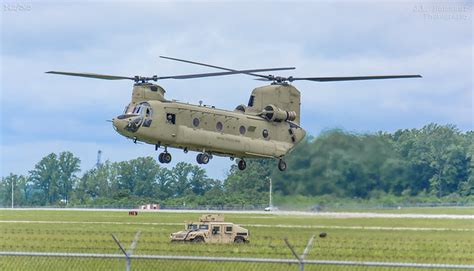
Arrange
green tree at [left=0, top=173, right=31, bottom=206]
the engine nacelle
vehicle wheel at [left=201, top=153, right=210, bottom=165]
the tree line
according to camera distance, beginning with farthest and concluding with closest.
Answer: green tree at [left=0, top=173, right=31, bottom=206], the engine nacelle, vehicle wheel at [left=201, top=153, right=210, bottom=165], the tree line

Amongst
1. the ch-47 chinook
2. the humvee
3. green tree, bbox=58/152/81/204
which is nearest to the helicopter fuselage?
the ch-47 chinook

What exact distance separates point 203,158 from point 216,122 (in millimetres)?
2044

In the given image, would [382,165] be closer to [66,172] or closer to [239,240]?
[239,240]

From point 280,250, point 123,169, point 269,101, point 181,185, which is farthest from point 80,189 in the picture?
point 280,250

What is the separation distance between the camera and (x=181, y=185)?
8750cm

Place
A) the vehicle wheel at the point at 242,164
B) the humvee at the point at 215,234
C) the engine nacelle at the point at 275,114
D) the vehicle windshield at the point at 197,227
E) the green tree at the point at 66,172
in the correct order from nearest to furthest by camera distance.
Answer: the humvee at the point at 215,234 < the vehicle windshield at the point at 197,227 < the vehicle wheel at the point at 242,164 < the engine nacelle at the point at 275,114 < the green tree at the point at 66,172

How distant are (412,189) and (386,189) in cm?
75

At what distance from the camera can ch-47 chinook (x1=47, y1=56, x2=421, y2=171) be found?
53500 mm

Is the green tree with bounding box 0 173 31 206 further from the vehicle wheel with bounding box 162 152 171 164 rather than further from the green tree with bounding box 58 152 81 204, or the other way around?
the vehicle wheel with bounding box 162 152 171 164

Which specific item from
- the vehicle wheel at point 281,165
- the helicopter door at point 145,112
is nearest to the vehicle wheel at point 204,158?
the helicopter door at point 145,112

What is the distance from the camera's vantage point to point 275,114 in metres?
59.0

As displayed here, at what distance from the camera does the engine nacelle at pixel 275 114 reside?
5894 centimetres

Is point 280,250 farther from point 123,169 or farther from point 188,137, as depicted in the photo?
point 123,169

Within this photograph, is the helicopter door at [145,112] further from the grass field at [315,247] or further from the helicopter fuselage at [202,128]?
the grass field at [315,247]
